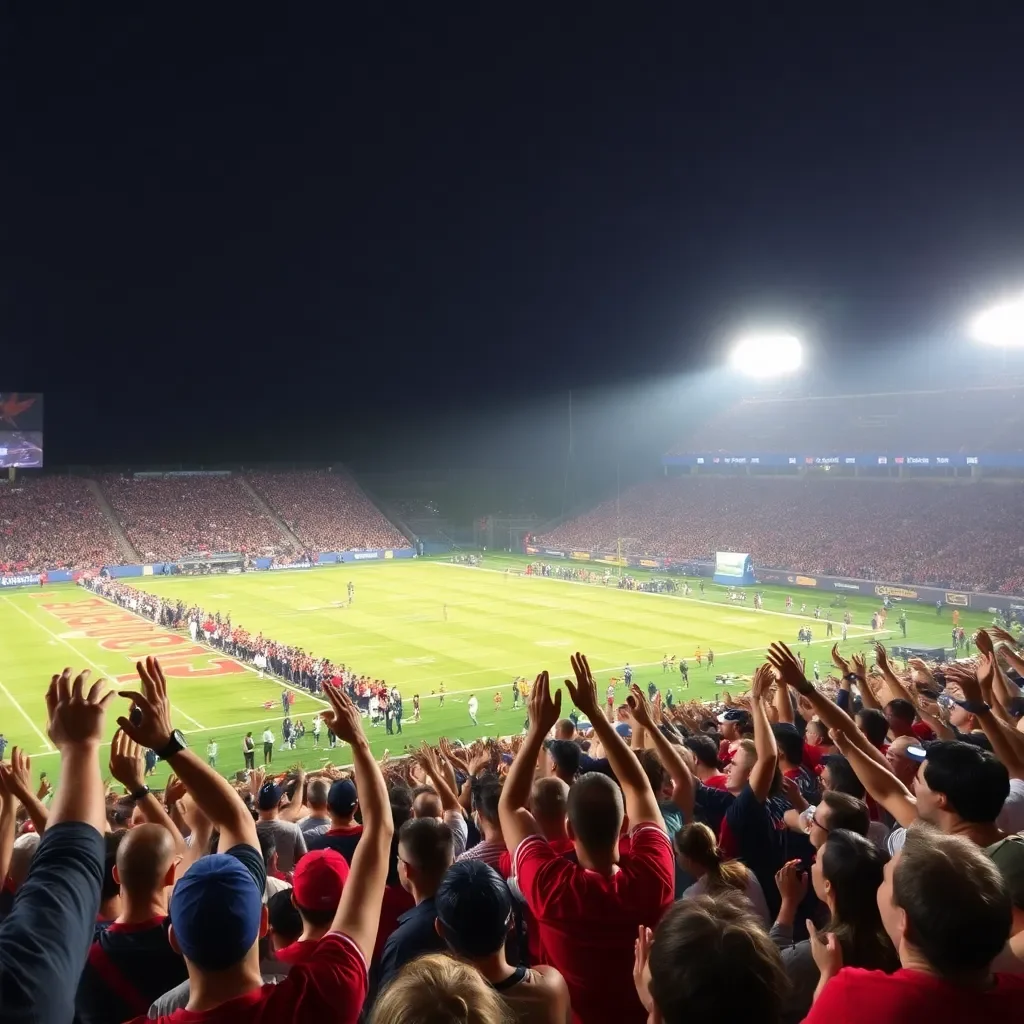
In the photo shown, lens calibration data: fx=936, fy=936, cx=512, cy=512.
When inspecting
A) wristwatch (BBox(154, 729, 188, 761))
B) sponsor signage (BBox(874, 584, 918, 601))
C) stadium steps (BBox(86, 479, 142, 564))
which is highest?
wristwatch (BBox(154, 729, 188, 761))

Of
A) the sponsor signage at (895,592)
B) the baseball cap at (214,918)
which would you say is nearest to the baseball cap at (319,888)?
the baseball cap at (214,918)

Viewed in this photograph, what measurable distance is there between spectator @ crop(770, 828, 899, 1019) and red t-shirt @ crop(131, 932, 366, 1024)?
5.98ft

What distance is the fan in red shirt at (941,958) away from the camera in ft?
9.12

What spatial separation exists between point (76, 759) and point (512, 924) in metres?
2.37

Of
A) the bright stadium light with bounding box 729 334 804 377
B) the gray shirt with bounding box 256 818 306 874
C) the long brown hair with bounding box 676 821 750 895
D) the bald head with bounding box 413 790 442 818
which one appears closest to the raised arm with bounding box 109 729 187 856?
the gray shirt with bounding box 256 818 306 874

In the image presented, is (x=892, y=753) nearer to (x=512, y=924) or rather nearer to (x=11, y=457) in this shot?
(x=512, y=924)

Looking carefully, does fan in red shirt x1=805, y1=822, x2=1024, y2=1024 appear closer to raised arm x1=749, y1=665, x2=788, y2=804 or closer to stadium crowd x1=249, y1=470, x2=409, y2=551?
raised arm x1=749, y1=665, x2=788, y2=804

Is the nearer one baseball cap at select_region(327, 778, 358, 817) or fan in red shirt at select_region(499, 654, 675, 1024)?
fan in red shirt at select_region(499, 654, 675, 1024)

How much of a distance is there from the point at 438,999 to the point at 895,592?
51438mm

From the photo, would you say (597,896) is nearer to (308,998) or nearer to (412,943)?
(412,943)

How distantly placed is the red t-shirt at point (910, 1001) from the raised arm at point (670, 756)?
8.86 ft

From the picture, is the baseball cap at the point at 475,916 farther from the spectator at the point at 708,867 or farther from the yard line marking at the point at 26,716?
the yard line marking at the point at 26,716

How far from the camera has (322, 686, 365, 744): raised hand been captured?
433 centimetres

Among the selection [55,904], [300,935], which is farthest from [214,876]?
[300,935]
